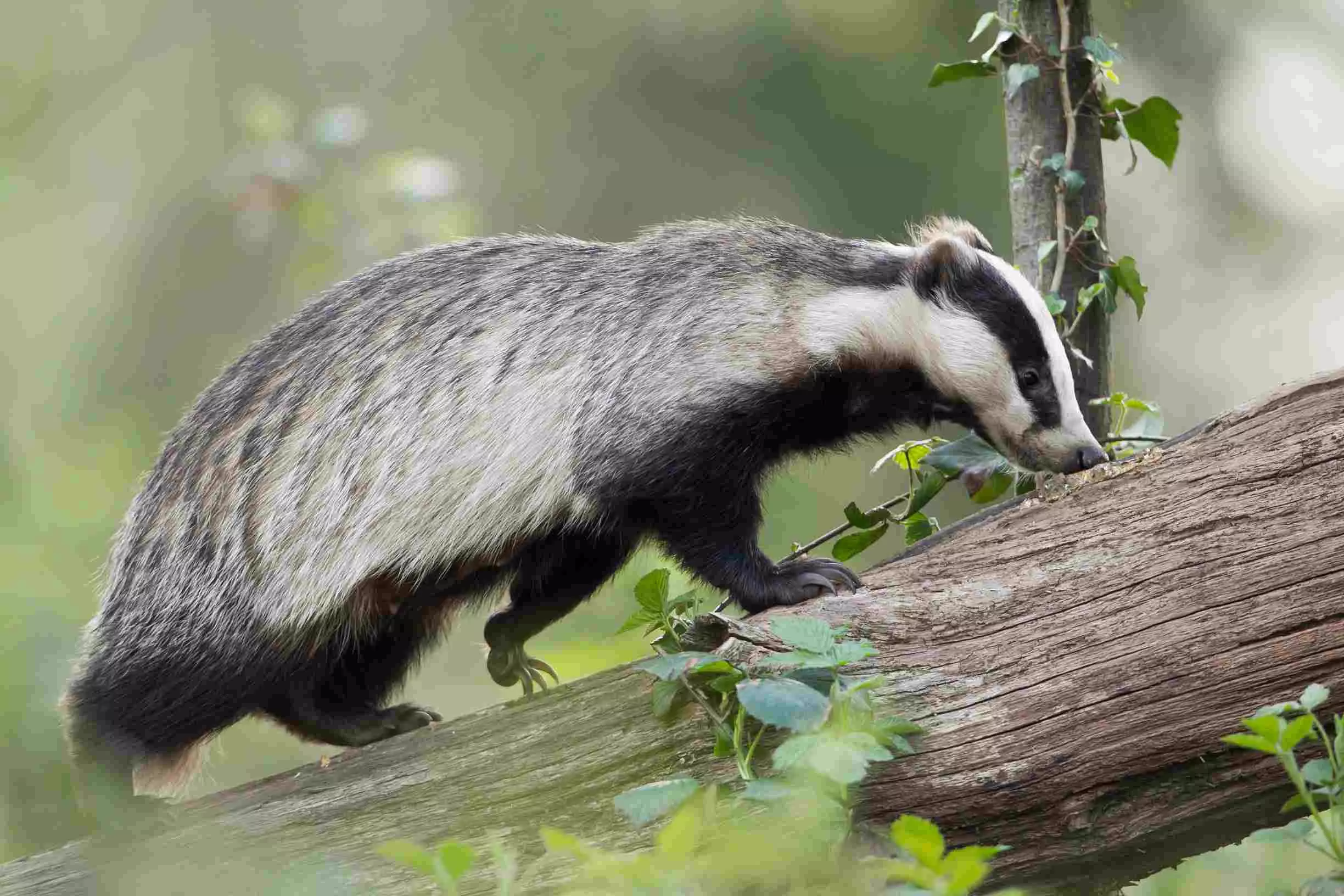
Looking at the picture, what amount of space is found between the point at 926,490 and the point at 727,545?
0.68m

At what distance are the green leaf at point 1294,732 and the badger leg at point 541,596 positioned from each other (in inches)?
85.2

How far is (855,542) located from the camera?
4.08m

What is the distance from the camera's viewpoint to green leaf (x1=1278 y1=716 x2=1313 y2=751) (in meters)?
2.22

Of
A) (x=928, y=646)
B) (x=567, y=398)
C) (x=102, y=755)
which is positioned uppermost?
(x=567, y=398)

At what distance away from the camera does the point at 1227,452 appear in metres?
3.26

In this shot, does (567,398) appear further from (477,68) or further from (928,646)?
(477,68)

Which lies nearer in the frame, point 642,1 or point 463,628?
point 642,1

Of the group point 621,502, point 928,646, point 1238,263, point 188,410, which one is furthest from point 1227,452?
point 1238,263

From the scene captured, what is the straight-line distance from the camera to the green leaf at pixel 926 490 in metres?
4.01

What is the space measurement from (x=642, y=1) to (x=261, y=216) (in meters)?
2.75

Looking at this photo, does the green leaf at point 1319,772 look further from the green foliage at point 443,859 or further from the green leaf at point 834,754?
the green foliage at point 443,859

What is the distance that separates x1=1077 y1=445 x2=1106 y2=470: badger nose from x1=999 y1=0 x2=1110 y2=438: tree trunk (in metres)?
0.61

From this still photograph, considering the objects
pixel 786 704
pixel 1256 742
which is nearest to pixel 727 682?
pixel 786 704

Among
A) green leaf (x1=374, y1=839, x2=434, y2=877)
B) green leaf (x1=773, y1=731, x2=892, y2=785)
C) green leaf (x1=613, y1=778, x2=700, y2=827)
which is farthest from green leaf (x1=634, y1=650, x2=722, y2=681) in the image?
green leaf (x1=374, y1=839, x2=434, y2=877)
